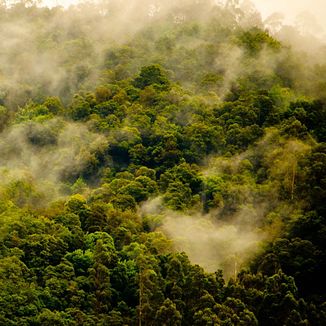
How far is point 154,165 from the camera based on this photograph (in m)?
53.3

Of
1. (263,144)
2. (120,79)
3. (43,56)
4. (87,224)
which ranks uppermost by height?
(43,56)

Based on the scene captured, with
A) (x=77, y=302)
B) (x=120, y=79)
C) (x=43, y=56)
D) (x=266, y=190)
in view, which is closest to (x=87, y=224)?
(x=77, y=302)

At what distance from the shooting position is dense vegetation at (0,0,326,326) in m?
33.1

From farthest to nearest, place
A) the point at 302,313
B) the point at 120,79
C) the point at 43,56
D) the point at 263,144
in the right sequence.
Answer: the point at 43,56
the point at 120,79
the point at 263,144
the point at 302,313

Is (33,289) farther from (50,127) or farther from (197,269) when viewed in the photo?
(50,127)

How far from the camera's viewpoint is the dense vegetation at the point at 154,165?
3306cm

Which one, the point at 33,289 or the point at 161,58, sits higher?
the point at 161,58

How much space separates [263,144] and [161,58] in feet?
68.9

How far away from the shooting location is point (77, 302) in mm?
33094

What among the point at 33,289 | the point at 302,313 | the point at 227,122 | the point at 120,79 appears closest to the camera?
the point at 302,313

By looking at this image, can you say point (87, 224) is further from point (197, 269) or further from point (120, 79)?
point (120, 79)

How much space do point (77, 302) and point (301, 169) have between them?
1610cm

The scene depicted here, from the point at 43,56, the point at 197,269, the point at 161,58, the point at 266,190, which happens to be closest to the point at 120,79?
the point at 161,58

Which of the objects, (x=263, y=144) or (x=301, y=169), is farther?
(x=263, y=144)
